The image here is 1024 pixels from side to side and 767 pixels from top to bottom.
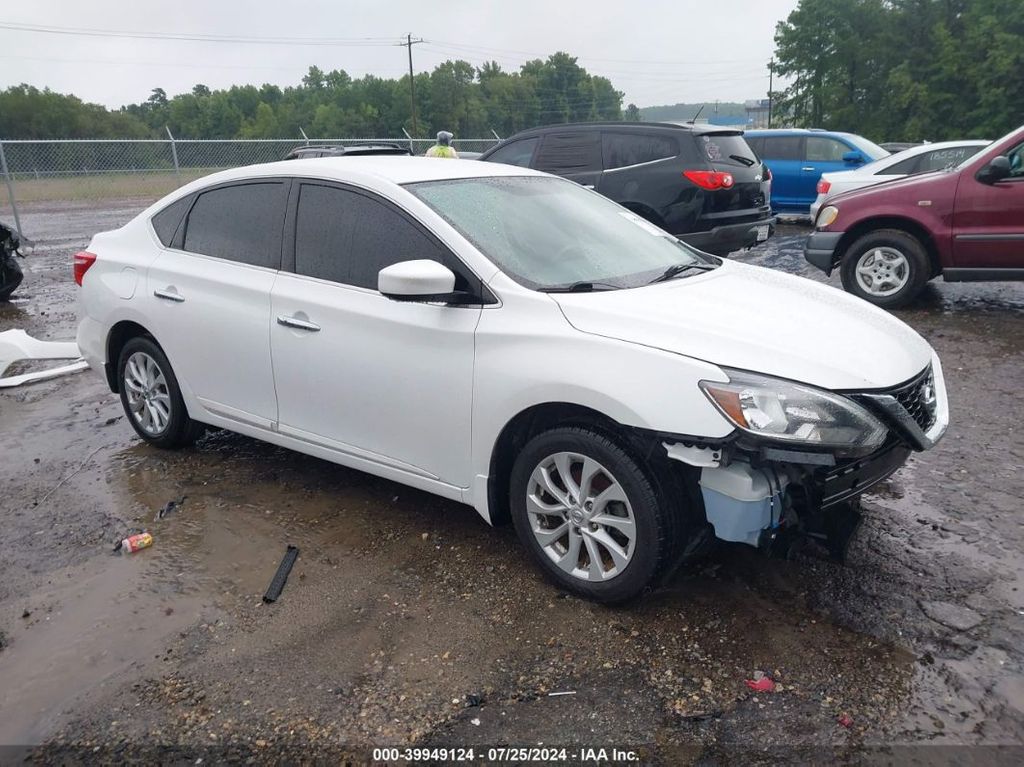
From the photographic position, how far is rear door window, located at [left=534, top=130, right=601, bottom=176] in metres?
9.20

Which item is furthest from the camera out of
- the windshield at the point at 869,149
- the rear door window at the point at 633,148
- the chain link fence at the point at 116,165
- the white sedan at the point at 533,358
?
the chain link fence at the point at 116,165

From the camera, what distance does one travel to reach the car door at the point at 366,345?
3398mm

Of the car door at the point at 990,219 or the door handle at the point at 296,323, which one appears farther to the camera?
the car door at the point at 990,219

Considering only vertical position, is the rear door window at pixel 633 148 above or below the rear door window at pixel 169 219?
above

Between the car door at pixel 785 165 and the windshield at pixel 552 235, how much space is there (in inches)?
442

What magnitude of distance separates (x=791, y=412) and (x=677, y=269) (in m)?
1.33

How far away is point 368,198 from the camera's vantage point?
3.81 m

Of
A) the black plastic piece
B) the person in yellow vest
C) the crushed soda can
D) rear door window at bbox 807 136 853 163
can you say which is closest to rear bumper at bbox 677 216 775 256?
the person in yellow vest

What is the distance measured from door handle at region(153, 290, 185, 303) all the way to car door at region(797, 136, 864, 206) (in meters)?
12.4

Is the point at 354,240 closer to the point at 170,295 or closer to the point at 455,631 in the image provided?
the point at 170,295

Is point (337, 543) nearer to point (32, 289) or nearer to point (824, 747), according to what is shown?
point (824, 747)

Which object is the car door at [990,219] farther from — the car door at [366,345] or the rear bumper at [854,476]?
the car door at [366,345]

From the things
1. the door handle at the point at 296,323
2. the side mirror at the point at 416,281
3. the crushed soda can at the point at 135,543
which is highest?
the side mirror at the point at 416,281

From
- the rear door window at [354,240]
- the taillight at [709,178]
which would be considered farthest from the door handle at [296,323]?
the taillight at [709,178]
